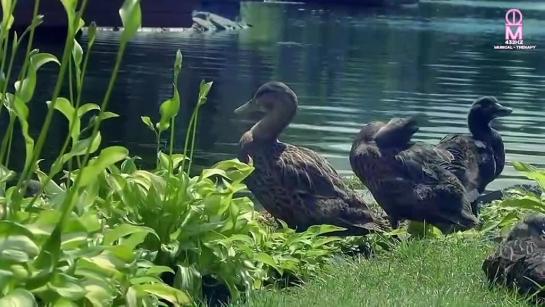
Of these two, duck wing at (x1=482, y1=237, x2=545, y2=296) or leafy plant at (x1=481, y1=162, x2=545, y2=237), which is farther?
leafy plant at (x1=481, y1=162, x2=545, y2=237)

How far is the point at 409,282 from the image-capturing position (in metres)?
6.17

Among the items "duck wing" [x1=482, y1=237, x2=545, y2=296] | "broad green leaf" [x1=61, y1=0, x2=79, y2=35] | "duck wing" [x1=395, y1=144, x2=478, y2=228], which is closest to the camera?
"broad green leaf" [x1=61, y1=0, x2=79, y2=35]

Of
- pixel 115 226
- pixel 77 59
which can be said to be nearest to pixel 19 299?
pixel 77 59

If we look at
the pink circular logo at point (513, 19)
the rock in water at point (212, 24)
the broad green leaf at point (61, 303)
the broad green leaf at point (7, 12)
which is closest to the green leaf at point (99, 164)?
the broad green leaf at point (61, 303)

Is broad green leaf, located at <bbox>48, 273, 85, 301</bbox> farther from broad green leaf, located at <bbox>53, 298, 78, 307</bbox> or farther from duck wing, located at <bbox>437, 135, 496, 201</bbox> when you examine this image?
duck wing, located at <bbox>437, 135, 496, 201</bbox>

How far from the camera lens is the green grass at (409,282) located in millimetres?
5473

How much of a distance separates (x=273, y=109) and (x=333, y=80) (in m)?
13.4

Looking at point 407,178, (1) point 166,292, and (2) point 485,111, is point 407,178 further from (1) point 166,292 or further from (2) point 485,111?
(1) point 166,292

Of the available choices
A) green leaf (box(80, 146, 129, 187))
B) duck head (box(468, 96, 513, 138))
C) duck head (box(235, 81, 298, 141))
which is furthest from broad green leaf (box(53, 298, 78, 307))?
duck head (box(468, 96, 513, 138))

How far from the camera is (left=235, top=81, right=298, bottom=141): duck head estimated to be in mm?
8039

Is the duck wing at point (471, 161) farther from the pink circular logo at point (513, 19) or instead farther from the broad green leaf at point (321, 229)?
the pink circular logo at point (513, 19)

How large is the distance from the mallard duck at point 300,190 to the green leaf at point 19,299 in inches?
137

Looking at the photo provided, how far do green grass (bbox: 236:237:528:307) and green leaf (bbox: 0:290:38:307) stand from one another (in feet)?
4.94

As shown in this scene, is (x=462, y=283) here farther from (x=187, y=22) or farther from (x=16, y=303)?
(x=187, y=22)
